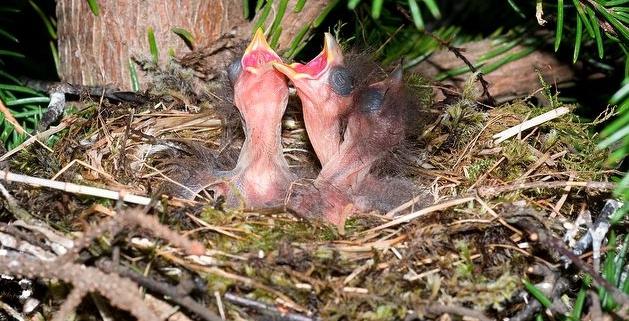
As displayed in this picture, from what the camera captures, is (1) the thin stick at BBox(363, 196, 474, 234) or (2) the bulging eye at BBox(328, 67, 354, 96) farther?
(2) the bulging eye at BBox(328, 67, 354, 96)

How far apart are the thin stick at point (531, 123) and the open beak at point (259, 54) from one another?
18.1 inches

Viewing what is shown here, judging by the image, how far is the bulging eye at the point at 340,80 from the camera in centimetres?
148

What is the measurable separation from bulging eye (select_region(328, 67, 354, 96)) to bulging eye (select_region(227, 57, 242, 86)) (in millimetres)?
180

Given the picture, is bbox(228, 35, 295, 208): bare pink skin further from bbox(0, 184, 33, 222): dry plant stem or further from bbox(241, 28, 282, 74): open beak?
bbox(0, 184, 33, 222): dry plant stem

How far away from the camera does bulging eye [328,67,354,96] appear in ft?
4.87

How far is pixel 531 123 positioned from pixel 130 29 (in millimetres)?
811

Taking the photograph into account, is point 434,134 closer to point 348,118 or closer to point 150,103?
point 348,118

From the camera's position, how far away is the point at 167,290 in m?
0.94

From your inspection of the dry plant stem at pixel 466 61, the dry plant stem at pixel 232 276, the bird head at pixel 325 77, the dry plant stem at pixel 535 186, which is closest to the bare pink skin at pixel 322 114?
the bird head at pixel 325 77

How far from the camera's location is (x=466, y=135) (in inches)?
62.1

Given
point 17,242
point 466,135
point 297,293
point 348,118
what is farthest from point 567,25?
point 17,242

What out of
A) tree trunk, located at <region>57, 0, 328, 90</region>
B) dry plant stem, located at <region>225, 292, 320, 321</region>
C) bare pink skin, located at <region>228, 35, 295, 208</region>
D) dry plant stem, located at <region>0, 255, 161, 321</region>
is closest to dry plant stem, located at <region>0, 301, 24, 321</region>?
dry plant stem, located at <region>0, 255, 161, 321</region>

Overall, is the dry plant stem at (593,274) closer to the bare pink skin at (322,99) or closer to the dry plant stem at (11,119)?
the bare pink skin at (322,99)

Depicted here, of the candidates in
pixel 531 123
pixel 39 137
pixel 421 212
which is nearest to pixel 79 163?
pixel 39 137
